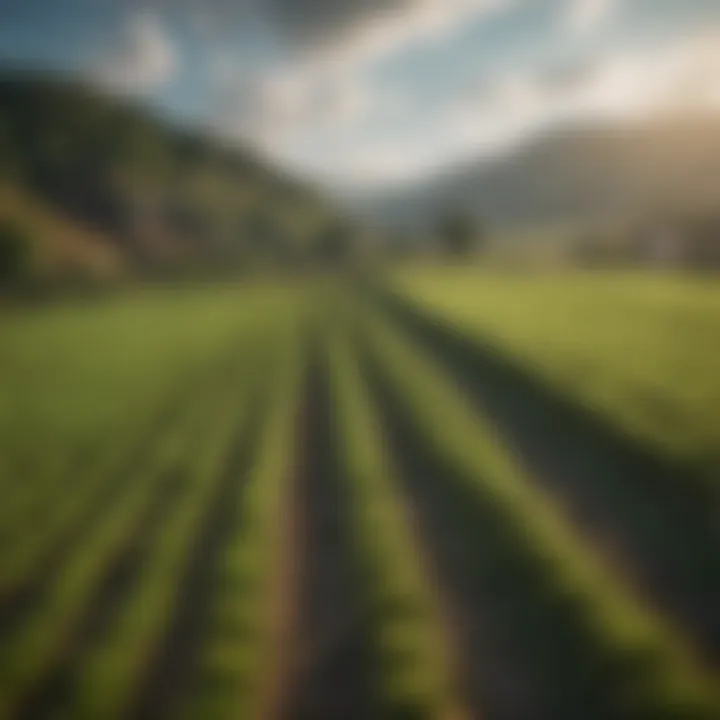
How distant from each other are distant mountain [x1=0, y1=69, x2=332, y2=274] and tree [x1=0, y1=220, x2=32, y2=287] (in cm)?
25

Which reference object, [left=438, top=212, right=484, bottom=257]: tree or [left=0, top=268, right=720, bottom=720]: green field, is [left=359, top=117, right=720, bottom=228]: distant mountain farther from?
[left=0, top=268, right=720, bottom=720]: green field

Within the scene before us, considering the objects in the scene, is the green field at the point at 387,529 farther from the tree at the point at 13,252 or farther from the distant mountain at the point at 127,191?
the distant mountain at the point at 127,191

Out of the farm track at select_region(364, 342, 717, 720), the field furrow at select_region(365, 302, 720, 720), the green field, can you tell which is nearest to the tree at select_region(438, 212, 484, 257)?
the green field

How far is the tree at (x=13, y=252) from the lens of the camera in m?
13.4

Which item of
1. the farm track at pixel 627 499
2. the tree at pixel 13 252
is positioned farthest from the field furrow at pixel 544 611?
the tree at pixel 13 252

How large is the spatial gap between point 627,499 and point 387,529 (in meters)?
2.86

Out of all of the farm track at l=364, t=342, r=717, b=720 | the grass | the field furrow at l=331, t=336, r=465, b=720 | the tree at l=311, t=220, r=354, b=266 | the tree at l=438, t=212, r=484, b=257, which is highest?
the tree at l=438, t=212, r=484, b=257

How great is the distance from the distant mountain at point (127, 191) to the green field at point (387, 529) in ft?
9.42

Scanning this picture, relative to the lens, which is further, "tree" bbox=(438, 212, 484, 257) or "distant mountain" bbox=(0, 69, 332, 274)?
"distant mountain" bbox=(0, 69, 332, 274)

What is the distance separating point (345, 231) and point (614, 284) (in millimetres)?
6045

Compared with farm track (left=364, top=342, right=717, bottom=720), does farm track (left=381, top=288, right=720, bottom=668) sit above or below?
above

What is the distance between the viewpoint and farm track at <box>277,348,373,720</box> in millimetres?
5137

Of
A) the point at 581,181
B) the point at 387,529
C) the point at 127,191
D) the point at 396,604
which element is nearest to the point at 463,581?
the point at 396,604

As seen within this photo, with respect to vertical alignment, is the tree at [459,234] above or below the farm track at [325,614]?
above
